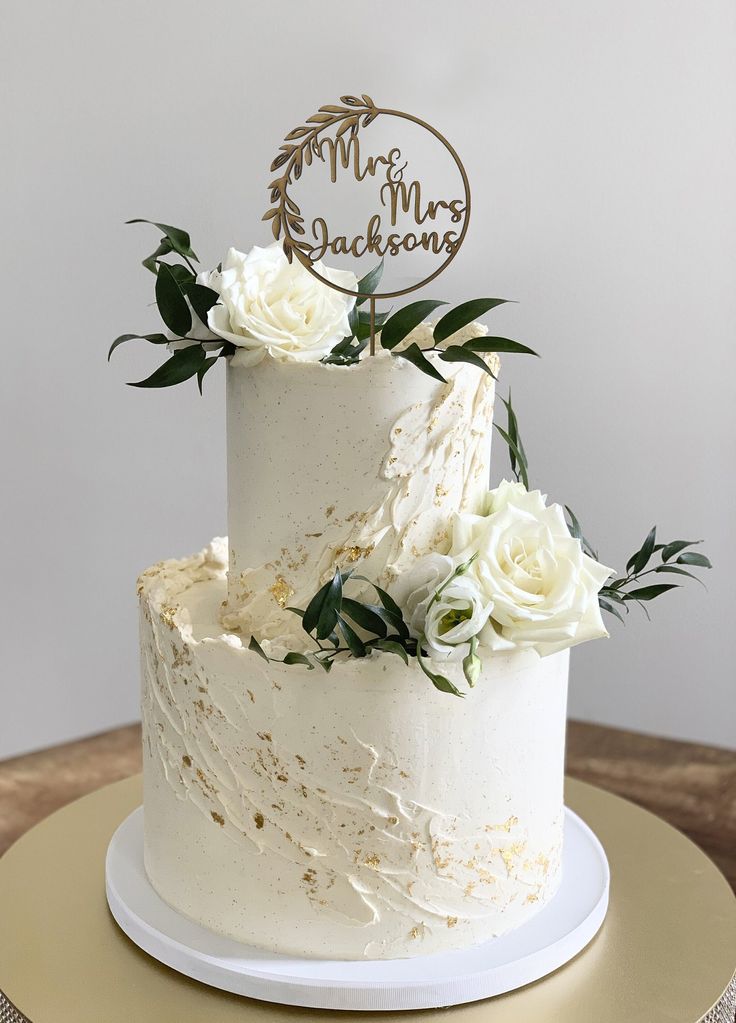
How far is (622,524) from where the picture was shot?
2.38 metres

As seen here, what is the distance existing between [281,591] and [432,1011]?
1.52 ft

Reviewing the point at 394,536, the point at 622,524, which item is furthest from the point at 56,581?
the point at 394,536

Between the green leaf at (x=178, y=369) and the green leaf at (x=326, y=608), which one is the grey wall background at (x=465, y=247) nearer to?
the green leaf at (x=178, y=369)

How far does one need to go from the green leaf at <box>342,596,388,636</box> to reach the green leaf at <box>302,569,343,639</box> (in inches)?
0.8

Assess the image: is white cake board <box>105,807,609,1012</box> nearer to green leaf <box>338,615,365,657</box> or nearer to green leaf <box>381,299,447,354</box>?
green leaf <box>338,615,365,657</box>

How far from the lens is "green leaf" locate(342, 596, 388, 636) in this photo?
106 centimetres

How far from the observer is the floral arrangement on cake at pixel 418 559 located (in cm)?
105

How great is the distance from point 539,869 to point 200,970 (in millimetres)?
392

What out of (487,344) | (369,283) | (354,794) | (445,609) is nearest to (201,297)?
(369,283)

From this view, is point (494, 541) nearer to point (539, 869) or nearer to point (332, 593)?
point (332, 593)

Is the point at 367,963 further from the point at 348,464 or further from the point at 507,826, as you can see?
the point at 348,464

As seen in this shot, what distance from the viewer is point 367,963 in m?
1.15

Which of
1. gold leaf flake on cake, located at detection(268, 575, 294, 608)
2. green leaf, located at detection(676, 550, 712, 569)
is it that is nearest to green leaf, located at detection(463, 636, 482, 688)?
gold leaf flake on cake, located at detection(268, 575, 294, 608)

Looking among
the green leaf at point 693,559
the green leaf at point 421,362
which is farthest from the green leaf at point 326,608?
the green leaf at point 693,559
